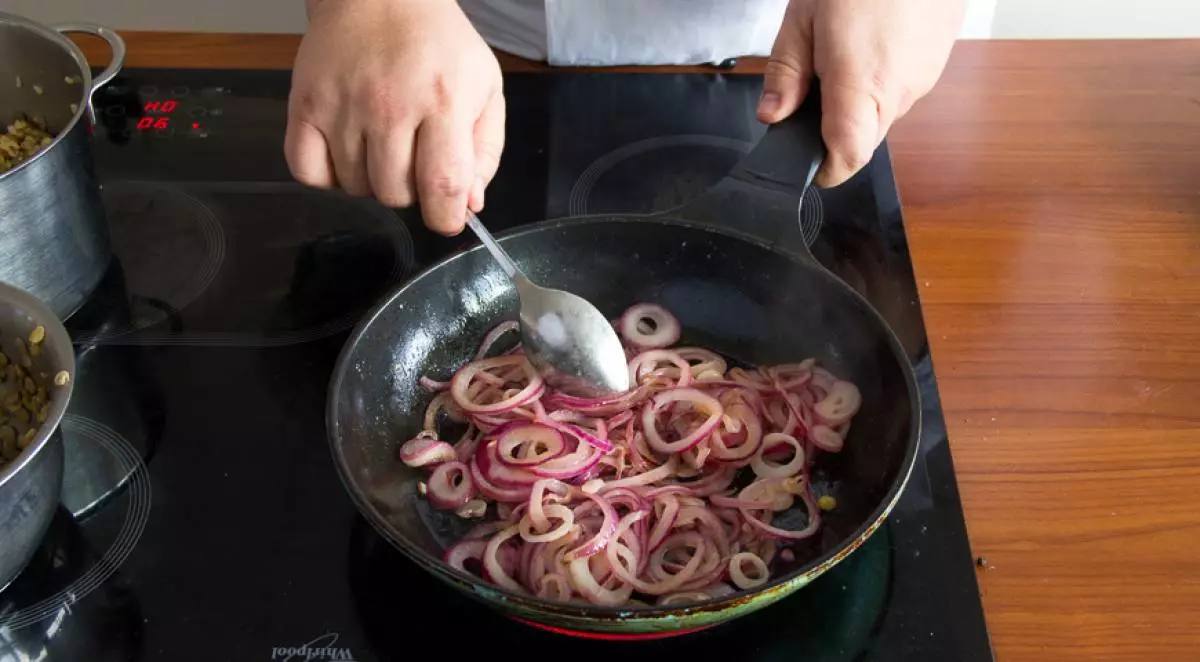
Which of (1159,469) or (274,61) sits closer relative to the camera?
(1159,469)

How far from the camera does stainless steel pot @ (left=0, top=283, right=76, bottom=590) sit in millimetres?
716

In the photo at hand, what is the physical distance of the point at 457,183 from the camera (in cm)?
87

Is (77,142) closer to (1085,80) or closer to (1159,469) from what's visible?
(1159,469)

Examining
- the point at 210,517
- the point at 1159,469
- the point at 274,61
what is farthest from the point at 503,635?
the point at 274,61

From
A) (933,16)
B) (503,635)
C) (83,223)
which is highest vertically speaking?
(933,16)

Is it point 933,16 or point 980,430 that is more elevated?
point 933,16

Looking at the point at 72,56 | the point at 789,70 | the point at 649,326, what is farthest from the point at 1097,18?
the point at 72,56

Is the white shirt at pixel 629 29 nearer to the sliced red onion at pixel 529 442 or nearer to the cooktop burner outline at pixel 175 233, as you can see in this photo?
the cooktop burner outline at pixel 175 233

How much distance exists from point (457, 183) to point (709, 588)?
38cm

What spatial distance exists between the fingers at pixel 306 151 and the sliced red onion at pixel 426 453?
24 centimetres

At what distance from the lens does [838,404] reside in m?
0.90

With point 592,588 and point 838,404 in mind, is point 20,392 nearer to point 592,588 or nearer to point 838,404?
point 592,588

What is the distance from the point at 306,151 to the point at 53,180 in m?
0.23

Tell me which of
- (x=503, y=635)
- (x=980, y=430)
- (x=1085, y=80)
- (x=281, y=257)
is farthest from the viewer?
(x=1085, y=80)
